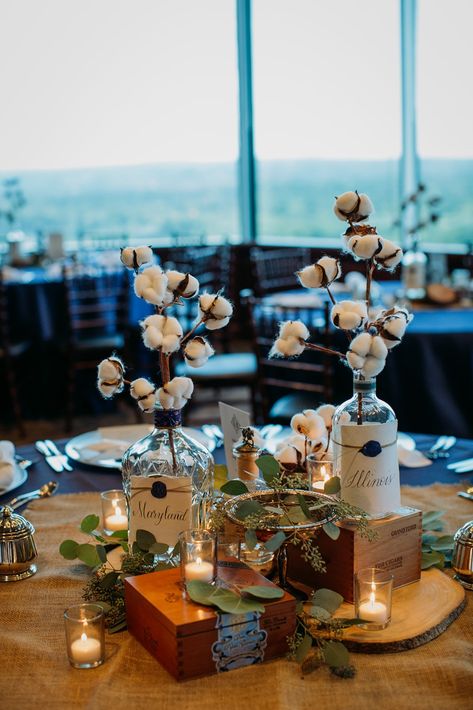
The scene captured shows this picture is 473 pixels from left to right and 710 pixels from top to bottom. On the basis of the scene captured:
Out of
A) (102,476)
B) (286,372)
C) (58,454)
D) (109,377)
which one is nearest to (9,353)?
(286,372)

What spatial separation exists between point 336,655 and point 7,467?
91 cm

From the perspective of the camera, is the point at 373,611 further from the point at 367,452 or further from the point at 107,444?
the point at 107,444

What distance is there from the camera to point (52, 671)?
3.53ft

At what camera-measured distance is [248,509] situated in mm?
1189

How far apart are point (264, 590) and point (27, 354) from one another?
4375mm

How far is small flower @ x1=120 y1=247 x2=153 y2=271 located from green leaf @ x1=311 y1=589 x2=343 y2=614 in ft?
1.70

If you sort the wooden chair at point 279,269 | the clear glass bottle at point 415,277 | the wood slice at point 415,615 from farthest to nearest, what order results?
the wooden chair at point 279,269
the clear glass bottle at point 415,277
the wood slice at point 415,615

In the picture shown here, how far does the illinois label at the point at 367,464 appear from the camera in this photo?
120 cm

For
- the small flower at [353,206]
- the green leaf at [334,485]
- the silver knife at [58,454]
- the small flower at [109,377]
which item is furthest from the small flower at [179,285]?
the silver knife at [58,454]

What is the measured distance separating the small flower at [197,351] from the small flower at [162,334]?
3cm

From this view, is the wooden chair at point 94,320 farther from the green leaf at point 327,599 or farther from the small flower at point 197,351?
the green leaf at point 327,599

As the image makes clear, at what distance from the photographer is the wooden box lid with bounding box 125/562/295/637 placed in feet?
3.34

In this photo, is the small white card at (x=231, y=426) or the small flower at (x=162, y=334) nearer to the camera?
the small flower at (x=162, y=334)

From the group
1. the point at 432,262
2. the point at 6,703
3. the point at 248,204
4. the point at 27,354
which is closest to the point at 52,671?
the point at 6,703
